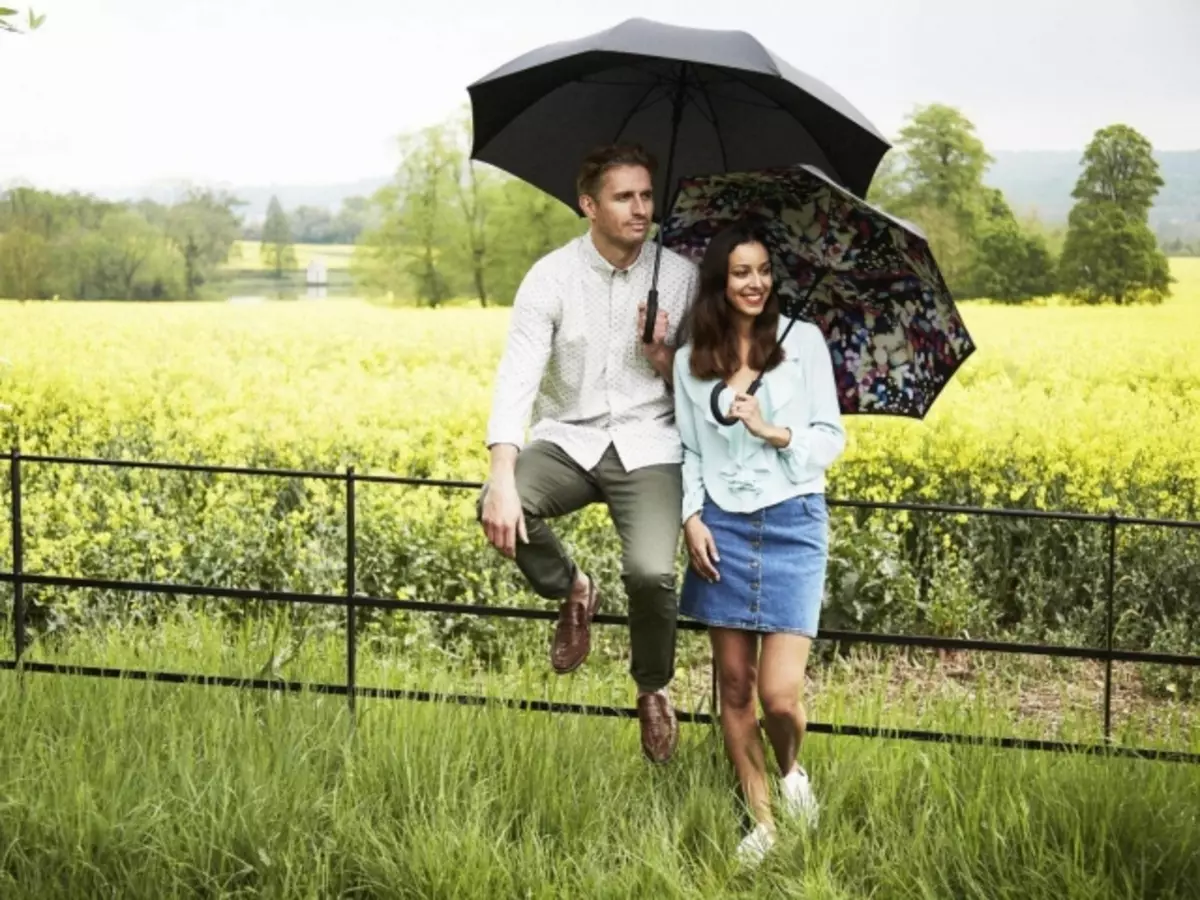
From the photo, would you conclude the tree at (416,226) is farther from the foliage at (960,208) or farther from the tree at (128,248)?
the foliage at (960,208)

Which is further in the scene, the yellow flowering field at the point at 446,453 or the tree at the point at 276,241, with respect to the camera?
the tree at the point at 276,241

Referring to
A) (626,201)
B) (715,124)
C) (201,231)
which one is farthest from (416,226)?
(626,201)

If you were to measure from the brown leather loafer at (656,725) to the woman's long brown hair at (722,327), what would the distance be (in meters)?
0.69

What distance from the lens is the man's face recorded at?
3480mm

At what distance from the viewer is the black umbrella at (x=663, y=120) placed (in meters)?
3.79

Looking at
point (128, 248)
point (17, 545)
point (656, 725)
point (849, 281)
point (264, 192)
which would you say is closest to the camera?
point (656, 725)

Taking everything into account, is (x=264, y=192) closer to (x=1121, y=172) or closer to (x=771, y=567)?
(x=1121, y=172)

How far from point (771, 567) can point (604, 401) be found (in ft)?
1.76

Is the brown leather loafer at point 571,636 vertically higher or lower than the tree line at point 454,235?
lower

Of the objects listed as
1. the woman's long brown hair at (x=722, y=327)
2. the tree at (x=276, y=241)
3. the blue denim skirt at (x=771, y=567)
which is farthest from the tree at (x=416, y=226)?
the blue denim skirt at (x=771, y=567)

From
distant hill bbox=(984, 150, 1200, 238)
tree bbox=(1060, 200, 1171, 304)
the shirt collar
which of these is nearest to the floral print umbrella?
the shirt collar

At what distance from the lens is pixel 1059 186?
344 inches

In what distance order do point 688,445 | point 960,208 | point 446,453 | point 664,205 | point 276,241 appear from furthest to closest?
point 276,241 → point 960,208 → point 446,453 → point 664,205 → point 688,445

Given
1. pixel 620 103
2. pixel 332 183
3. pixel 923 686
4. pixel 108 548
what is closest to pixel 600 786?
pixel 620 103
